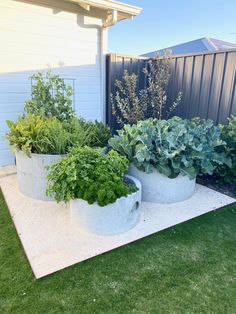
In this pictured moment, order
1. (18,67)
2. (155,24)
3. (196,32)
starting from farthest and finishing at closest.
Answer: (196,32) → (155,24) → (18,67)

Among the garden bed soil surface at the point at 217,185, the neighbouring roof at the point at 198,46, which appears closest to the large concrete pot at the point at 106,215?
the garden bed soil surface at the point at 217,185

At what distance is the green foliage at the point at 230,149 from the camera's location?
3371 millimetres

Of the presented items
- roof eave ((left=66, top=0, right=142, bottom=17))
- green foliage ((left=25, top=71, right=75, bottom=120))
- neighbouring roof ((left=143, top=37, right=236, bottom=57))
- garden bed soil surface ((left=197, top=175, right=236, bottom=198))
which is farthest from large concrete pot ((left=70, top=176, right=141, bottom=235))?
neighbouring roof ((left=143, top=37, right=236, bottom=57))

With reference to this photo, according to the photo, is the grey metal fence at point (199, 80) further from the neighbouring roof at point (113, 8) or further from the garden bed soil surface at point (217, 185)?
the garden bed soil surface at point (217, 185)

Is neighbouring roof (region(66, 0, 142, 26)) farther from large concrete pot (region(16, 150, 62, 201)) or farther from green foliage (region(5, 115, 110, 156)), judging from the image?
large concrete pot (region(16, 150, 62, 201))

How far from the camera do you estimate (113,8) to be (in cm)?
422

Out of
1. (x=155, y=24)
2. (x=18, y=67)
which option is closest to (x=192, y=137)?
(x=18, y=67)

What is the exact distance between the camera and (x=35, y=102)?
3650 millimetres

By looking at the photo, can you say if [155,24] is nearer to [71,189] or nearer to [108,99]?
[108,99]

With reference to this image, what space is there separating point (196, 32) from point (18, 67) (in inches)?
369

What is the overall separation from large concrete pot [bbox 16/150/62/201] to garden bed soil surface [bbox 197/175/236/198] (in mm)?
2286

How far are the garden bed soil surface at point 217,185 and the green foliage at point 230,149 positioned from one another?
11cm

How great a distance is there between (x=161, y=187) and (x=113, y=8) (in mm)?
3311

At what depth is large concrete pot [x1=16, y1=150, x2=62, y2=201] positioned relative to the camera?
2.88m
